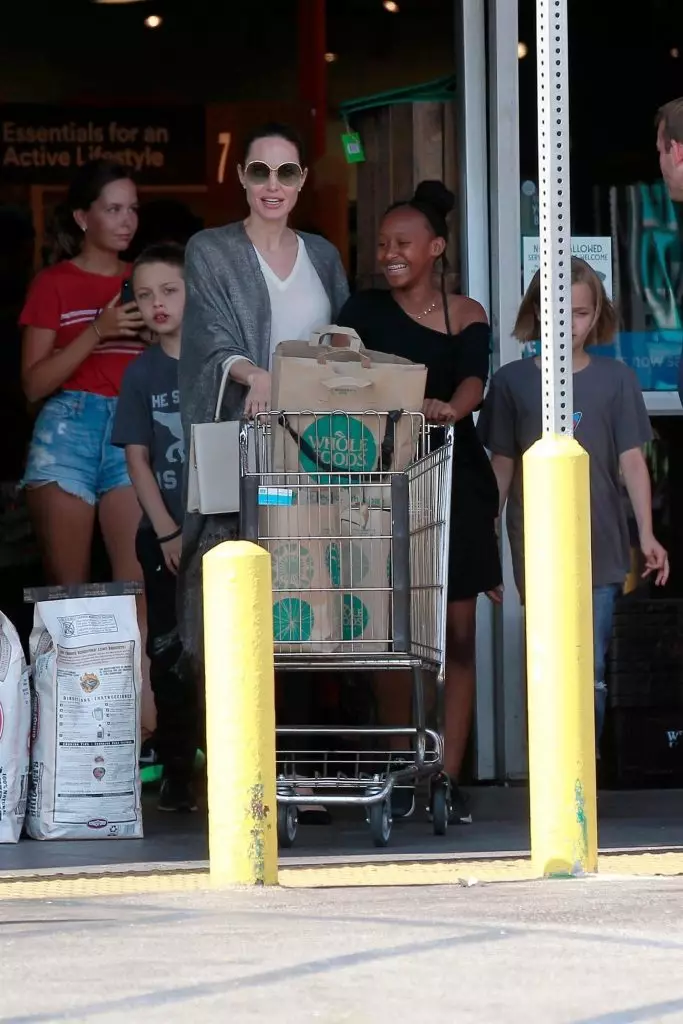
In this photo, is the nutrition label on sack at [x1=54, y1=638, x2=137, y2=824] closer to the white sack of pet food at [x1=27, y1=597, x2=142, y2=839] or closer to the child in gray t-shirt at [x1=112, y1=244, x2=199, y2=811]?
the white sack of pet food at [x1=27, y1=597, x2=142, y2=839]

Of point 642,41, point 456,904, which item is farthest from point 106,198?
point 456,904

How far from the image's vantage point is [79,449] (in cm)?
800

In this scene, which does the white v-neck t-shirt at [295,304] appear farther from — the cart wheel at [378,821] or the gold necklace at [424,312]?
the cart wheel at [378,821]

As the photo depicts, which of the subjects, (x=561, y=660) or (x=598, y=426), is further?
(x=598, y=426)

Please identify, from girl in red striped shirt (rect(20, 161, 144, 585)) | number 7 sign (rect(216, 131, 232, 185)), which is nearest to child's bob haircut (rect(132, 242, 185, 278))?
girl in red striped shirt (rect(20, 161, 144, 585))

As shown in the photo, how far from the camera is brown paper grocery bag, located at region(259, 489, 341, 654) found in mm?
6160

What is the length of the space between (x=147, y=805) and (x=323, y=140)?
351cm

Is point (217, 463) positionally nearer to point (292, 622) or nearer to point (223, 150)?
point (292, 622)

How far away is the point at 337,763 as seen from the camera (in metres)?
6.92

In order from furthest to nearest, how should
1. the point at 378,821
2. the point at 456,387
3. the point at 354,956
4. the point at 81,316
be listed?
the point at 81,316, the point at 456,387, the point at 378,821, the point at 354,956

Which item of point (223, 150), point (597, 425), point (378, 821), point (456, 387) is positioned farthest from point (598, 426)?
point (223, 150)

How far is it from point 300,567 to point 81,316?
239 cm

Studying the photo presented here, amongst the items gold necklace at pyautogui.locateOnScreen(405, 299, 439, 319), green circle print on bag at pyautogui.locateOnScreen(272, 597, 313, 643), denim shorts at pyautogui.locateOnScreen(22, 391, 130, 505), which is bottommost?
green circle print on bag at pyautogui.locateOnScreen(272, 597, 313, 643)

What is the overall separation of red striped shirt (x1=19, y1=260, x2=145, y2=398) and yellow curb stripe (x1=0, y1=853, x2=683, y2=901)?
112 inches
